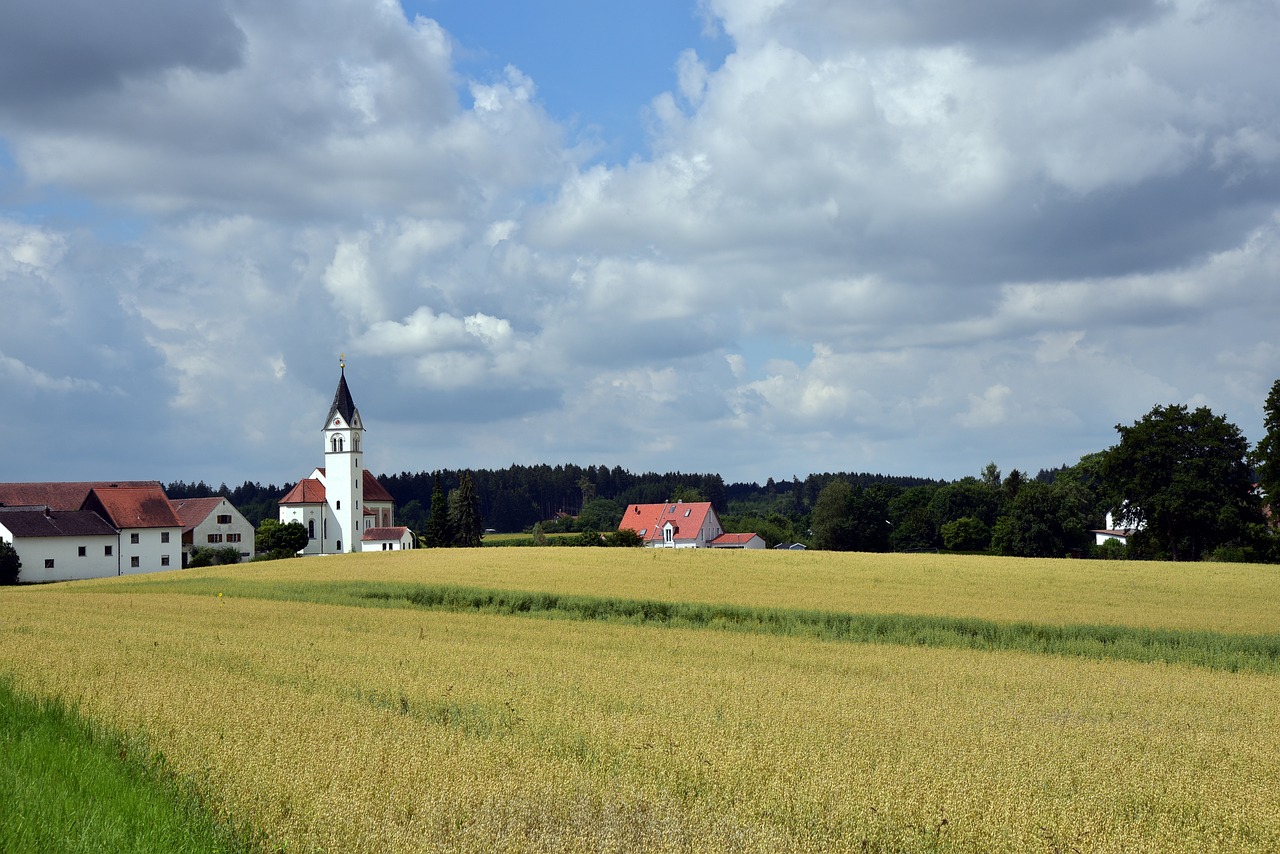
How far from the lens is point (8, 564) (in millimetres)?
73125

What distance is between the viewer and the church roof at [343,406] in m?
115

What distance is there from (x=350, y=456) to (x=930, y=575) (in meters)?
82.2

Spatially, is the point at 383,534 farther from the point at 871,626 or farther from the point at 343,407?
the point at 871,626

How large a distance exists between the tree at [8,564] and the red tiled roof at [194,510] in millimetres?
21415

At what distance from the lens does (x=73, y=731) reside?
1160 cm

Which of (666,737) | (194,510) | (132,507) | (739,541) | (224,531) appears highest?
(132,507)

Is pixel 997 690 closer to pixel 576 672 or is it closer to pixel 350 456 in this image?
pixel 576 672

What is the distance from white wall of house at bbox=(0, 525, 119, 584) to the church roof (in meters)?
34.5

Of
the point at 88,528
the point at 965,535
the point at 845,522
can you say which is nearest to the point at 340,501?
the point at 88,528

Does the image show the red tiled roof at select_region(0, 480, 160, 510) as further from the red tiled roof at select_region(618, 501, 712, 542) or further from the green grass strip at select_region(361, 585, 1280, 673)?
the green grass strip at select_region(361, 585, 1280, 673)

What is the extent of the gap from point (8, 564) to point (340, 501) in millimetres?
40848

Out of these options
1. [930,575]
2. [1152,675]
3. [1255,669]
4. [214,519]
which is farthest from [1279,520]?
[214,519]

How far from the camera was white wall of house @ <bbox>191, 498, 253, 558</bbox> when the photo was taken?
317 feet

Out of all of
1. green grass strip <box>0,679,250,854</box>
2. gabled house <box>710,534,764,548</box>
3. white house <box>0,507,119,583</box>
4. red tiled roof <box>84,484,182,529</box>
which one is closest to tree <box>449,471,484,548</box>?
gabled house <box>710,534,764,548</box>
